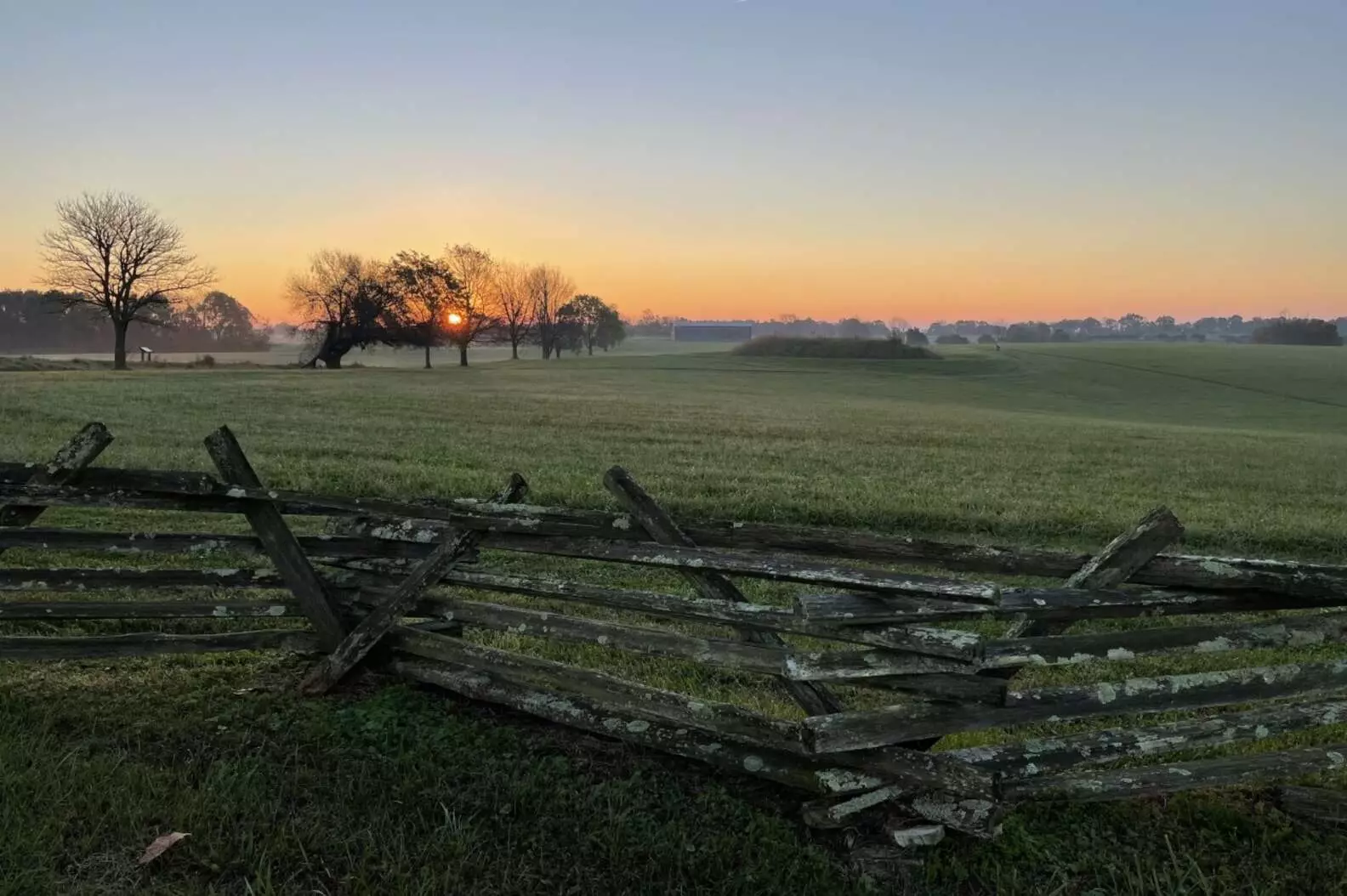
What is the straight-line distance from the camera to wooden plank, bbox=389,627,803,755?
340 centimetres

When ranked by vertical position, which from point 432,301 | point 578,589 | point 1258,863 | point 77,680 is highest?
point 432,301

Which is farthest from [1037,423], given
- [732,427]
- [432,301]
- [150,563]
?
[432,301]

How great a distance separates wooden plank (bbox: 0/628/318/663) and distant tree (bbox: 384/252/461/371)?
67052 mm

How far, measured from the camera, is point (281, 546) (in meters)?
4.16

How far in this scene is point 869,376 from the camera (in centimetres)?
6269

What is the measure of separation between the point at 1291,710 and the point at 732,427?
19649 millimetres

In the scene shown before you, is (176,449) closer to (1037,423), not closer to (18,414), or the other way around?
(18,414)

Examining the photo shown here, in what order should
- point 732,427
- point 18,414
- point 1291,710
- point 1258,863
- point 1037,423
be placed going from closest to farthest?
1. point 1258,863
2. point 1291,710
3. point 18,414
4. point 732,427
5. point 1037,423

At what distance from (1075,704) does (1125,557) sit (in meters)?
0.59

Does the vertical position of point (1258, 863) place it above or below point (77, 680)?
below

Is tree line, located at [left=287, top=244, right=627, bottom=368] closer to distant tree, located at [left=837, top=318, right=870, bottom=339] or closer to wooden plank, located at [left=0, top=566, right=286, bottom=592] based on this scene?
wooden plank, located at [left=0, top=566, right=286, bottom=592]

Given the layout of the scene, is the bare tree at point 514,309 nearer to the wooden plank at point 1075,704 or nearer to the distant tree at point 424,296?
the distant tree at point 424,296

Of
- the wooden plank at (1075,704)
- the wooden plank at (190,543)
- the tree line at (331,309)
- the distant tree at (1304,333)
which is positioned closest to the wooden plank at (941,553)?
the wooden plank at (190,543)

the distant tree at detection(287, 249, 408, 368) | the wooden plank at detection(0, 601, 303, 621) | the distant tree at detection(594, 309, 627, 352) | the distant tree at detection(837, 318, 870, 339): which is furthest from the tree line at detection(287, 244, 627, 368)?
the distant tree at detection(837, 318, 870, 339)
